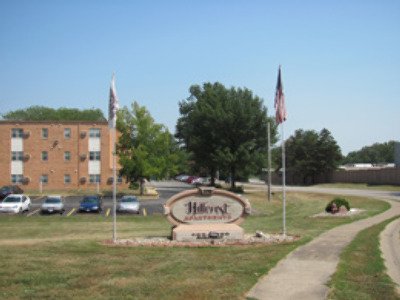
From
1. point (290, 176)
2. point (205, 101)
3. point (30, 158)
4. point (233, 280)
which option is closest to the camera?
point (233, 280)

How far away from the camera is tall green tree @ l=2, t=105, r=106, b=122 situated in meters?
130

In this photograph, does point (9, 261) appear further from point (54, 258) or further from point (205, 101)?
point (205, 101)

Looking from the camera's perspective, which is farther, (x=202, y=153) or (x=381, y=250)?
(x=202, y=153)

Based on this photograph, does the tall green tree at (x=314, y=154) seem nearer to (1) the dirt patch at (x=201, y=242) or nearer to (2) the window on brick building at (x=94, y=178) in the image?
(2) the window on brick building at (x=94, y=178)

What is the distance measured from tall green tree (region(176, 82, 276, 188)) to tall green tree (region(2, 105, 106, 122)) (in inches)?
2591

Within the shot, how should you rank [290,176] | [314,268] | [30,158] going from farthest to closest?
[290,176]
[30,158]
[314,268]

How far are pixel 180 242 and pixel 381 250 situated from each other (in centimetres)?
614

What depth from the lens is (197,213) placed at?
18969 mm

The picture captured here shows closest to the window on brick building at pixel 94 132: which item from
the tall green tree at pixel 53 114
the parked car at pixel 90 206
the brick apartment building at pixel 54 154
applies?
the brick apartment building at pixel 54 154

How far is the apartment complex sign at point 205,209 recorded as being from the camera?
18859 mm

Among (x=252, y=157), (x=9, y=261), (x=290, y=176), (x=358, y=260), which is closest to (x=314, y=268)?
(x=358, y=260)

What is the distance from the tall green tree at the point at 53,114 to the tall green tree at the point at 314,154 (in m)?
56.0

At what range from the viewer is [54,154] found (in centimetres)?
6494

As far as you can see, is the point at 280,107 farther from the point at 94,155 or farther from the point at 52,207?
the point at 94,155
